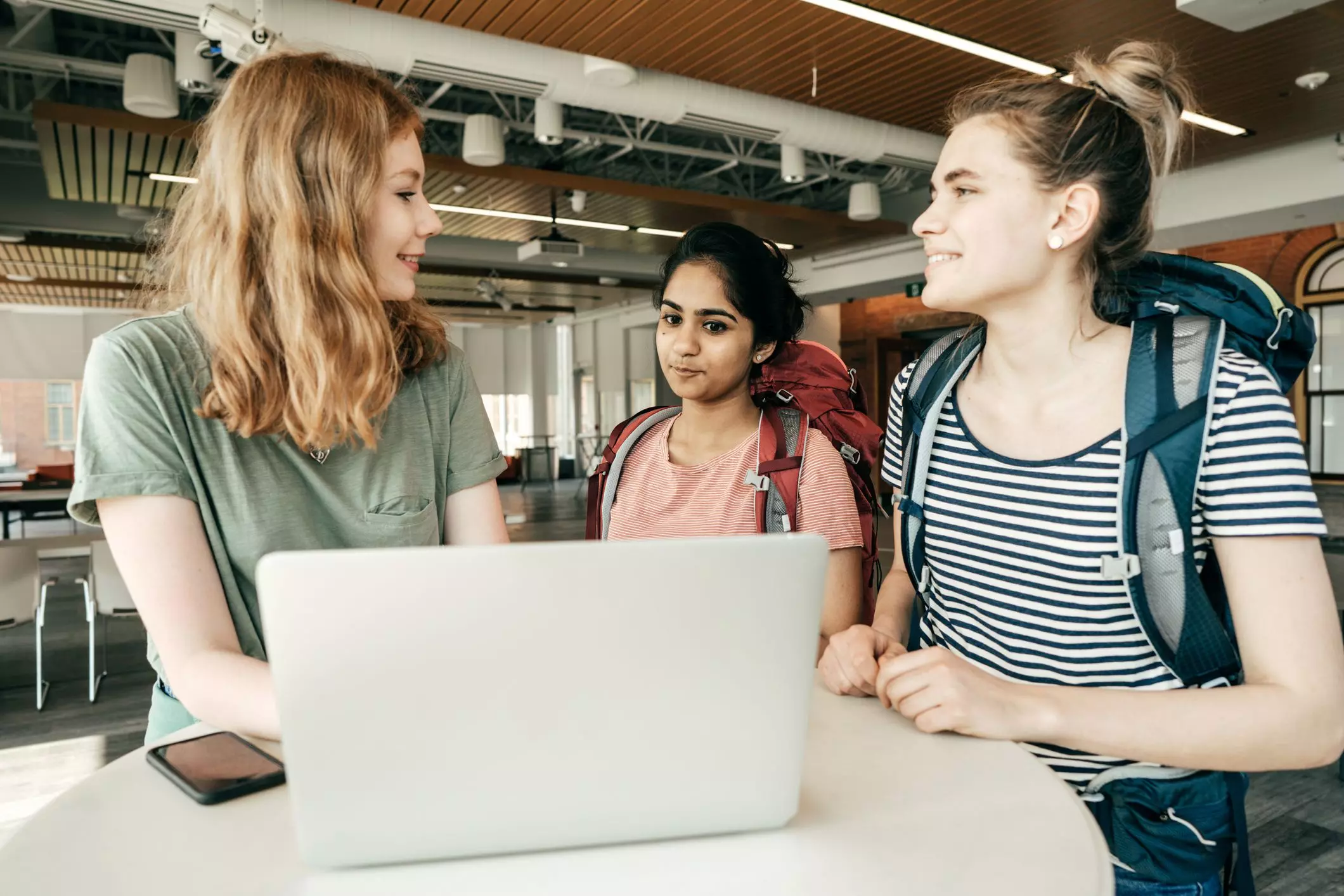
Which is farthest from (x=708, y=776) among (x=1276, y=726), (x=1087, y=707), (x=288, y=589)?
(x=1276, y=726)

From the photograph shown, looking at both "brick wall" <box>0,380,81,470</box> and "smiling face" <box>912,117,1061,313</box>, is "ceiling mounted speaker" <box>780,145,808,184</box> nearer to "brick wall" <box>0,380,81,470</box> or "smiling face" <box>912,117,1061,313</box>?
"smiling face" <box>912,117,1061,313</box>

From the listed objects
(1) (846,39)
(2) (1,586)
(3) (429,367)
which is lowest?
(2) (1,586)

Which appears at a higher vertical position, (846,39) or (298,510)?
(846,39)

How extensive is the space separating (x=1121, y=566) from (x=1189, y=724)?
0.71ft

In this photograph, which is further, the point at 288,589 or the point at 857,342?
the point at 857,342

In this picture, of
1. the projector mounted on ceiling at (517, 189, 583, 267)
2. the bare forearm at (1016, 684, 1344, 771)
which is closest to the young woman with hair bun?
the bare forearm at (1016, 684, 1344, 771)

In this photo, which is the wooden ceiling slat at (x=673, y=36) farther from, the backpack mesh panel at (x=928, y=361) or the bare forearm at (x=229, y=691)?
the bare forearm at (x=229, y=691)

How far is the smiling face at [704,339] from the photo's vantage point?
202cm

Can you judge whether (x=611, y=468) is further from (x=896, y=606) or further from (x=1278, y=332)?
(x=1278, y=332)

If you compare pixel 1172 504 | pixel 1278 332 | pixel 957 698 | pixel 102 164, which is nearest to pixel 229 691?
pixel 957 698

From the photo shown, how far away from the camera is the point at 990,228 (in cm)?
129

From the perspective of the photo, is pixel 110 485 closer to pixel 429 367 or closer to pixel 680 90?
pixel 429 367

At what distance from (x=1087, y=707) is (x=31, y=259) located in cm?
1434

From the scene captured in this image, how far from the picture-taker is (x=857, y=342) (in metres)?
15.1
